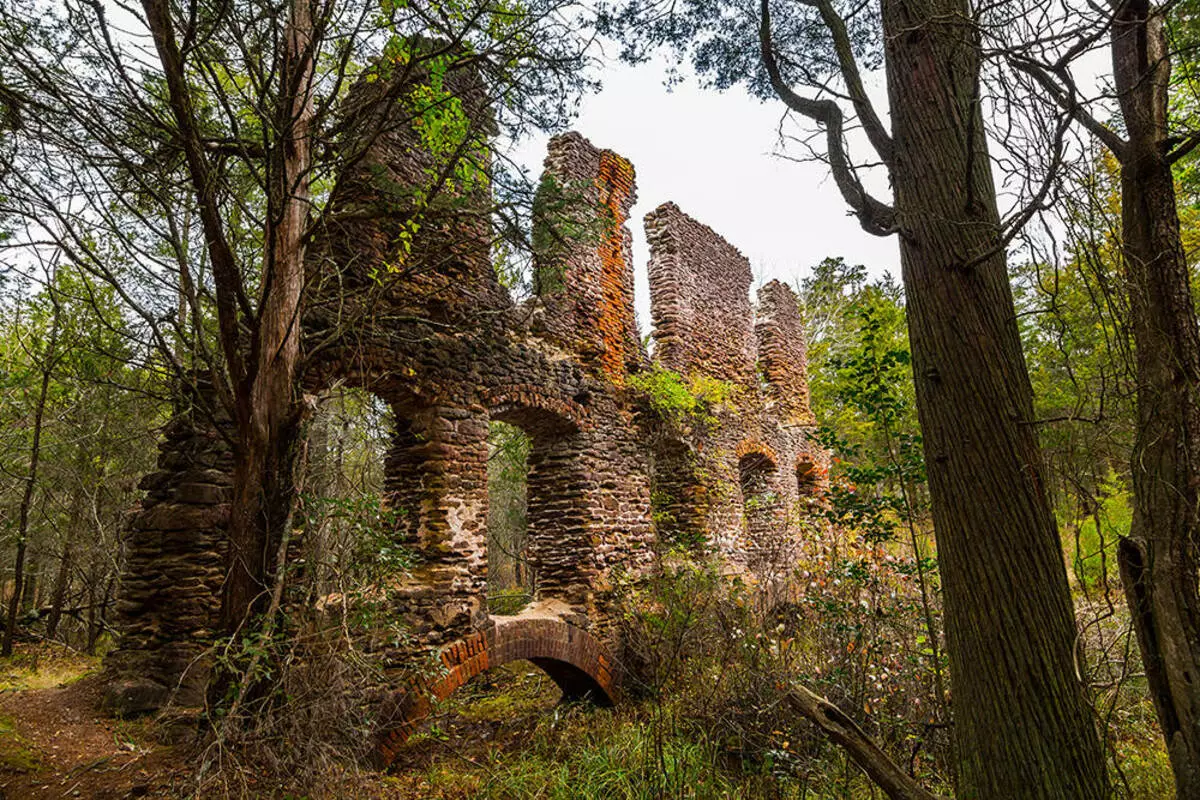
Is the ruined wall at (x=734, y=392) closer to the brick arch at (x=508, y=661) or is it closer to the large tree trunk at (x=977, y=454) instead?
the brick arch at (x=508, y=661)

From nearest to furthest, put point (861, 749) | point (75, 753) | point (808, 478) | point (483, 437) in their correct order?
point (861, 749)
point (75, 753)
point (483, 437)
point (808, 478)

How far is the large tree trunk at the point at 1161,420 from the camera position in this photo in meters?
2.45

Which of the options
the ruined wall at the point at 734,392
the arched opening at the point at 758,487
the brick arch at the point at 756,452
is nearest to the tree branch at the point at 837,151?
the ruined wall at the point at 734,392

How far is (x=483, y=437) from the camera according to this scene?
6.36 m

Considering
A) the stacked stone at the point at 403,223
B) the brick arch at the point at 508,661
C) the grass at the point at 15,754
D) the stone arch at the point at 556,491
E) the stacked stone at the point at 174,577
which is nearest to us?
Answer: the grass at the point at 15,754

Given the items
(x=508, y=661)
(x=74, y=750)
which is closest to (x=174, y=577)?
(x=74, y=750)

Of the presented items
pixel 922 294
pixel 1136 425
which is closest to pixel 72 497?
pixel 922 294

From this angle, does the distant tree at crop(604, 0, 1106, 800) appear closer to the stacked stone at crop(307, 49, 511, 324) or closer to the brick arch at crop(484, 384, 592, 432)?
the stacked stone at crop(307, 49, 511, 324)

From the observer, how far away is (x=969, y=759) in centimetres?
239

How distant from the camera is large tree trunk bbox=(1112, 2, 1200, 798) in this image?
2447 millimetres

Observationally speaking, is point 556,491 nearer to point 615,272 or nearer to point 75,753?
point 615,272

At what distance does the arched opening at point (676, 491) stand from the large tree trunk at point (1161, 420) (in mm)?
6776

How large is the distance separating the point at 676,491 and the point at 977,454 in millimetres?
7312

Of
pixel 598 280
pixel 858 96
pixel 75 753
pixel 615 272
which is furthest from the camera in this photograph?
pixel 615 272
